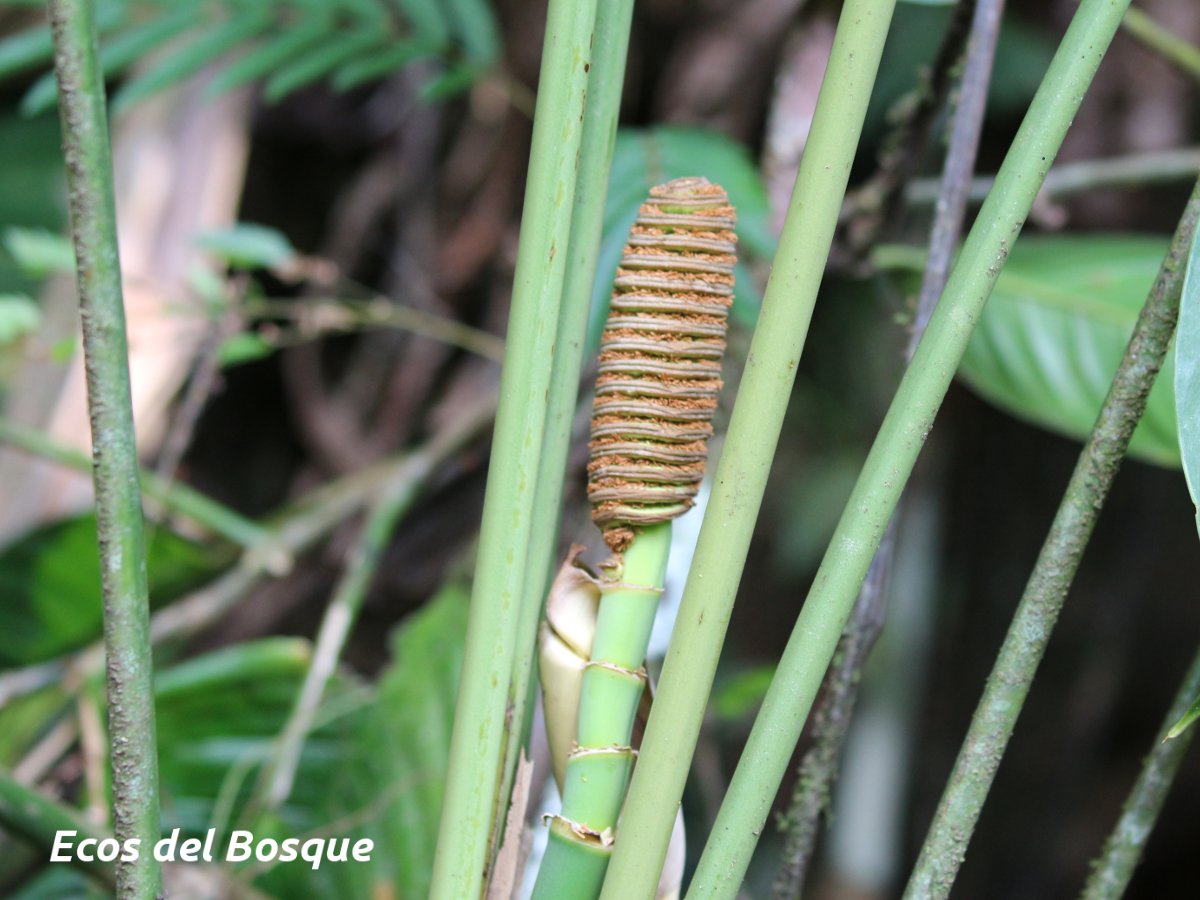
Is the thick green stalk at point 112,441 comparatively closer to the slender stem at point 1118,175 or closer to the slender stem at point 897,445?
the slender stem at point 897,445

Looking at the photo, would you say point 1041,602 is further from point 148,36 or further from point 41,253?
point 148,36

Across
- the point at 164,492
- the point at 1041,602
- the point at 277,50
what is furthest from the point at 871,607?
the point at 277,50

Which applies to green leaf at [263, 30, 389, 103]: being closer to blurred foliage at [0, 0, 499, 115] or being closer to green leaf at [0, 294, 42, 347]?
blurred foliage at [0, 0, 499, 115]

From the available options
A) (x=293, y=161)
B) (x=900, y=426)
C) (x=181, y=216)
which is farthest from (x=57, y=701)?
(x=293, y=161)

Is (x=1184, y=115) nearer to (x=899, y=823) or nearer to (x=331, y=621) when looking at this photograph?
(x=899, y=823)

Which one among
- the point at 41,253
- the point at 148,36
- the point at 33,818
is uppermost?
the point at 148,36

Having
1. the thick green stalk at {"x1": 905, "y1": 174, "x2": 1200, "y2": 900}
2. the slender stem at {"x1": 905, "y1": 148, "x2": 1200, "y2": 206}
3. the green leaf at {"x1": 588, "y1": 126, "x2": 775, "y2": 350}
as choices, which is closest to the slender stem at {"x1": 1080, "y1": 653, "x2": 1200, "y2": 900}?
the thick green stalk at {"x1": 905, "y1": 174, "x2": 1200, "y2": 900}
